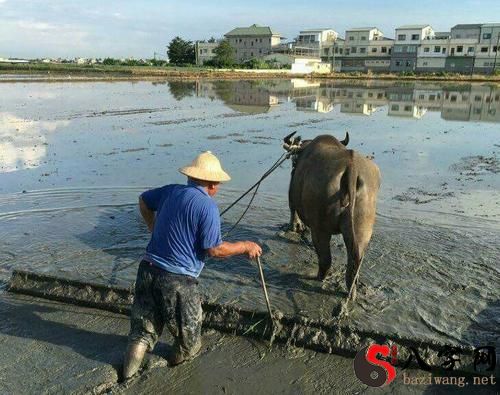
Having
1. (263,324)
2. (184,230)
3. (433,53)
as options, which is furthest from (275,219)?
(433,53)

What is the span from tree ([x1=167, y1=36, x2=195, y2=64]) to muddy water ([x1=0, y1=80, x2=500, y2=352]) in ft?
254

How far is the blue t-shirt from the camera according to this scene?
12.6ft

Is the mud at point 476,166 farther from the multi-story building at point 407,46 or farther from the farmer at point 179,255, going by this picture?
the multi-story building at point 407,46

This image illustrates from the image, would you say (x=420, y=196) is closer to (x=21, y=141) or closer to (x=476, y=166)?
(x=476, y=166)

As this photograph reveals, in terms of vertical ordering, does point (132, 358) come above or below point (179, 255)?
below

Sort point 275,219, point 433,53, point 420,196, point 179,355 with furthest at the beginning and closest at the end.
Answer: point 433,53 → point 420,196 → point 275,219 → point 179,355

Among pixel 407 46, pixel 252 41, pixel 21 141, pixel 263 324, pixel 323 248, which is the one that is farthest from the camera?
pixel 252 41

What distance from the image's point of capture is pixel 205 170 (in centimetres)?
395

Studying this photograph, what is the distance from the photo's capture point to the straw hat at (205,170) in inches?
154

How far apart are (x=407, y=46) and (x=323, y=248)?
95.3 meters

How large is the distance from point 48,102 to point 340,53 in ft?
276

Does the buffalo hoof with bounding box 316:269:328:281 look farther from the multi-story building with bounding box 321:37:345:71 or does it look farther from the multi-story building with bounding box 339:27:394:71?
the multi-story building with bounding box 321:37:345:71

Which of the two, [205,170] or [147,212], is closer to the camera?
[205,170]

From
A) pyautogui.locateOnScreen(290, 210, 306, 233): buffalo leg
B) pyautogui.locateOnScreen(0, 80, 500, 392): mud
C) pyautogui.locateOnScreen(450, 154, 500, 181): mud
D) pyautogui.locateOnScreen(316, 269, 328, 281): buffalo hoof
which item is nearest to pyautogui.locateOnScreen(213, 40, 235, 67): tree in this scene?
pyautogui.locateOnScreen(0, 80, 500, 392): mud
